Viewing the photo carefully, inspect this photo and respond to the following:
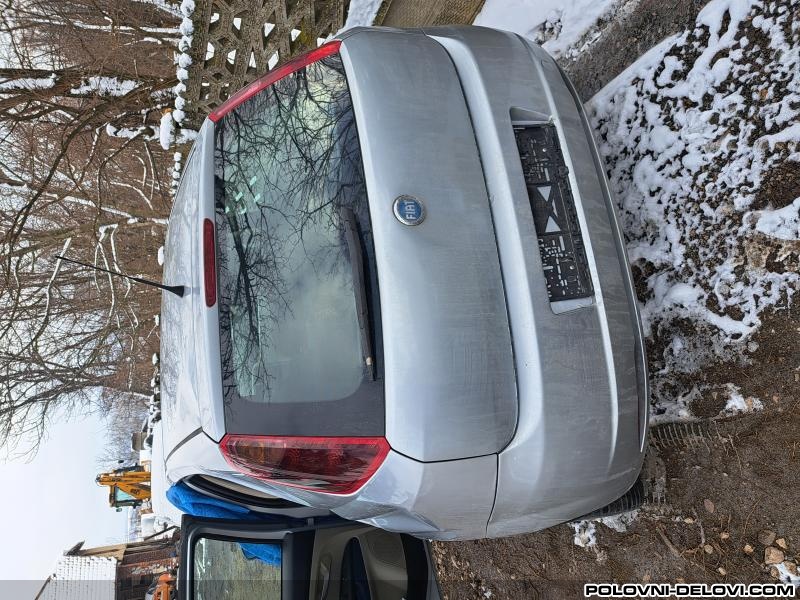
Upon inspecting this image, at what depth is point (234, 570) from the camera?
120 inches

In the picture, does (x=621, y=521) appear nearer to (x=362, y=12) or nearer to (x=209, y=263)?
(x=209, y=263)

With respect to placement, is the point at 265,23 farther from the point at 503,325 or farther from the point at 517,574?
the point at 517,574

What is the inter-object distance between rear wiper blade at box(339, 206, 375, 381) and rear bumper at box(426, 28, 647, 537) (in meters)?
0.51

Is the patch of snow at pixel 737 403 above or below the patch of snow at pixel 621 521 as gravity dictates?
above

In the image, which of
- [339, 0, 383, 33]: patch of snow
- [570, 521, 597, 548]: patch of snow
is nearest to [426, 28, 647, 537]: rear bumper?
[570, 521, 597, 548]: patch of snow

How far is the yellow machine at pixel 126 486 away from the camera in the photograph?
34.6ft

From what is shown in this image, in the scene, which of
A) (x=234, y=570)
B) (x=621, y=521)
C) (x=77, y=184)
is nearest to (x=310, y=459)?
(x=234, y=570)

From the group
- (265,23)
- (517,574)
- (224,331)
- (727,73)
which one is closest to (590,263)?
(727,73)

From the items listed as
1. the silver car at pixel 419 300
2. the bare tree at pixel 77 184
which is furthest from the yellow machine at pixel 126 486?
the silver car at pixel 419 300

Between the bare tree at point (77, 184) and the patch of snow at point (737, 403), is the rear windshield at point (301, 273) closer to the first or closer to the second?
the patch of snow at point (737, 403)

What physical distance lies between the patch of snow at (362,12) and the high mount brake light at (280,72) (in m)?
2.84

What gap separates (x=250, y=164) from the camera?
7.88ft

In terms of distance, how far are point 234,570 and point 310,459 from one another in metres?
1.55

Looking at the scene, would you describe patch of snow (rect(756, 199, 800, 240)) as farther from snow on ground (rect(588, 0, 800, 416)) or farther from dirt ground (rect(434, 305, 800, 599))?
dirt ground (rect(434, 305, 800, 599))
